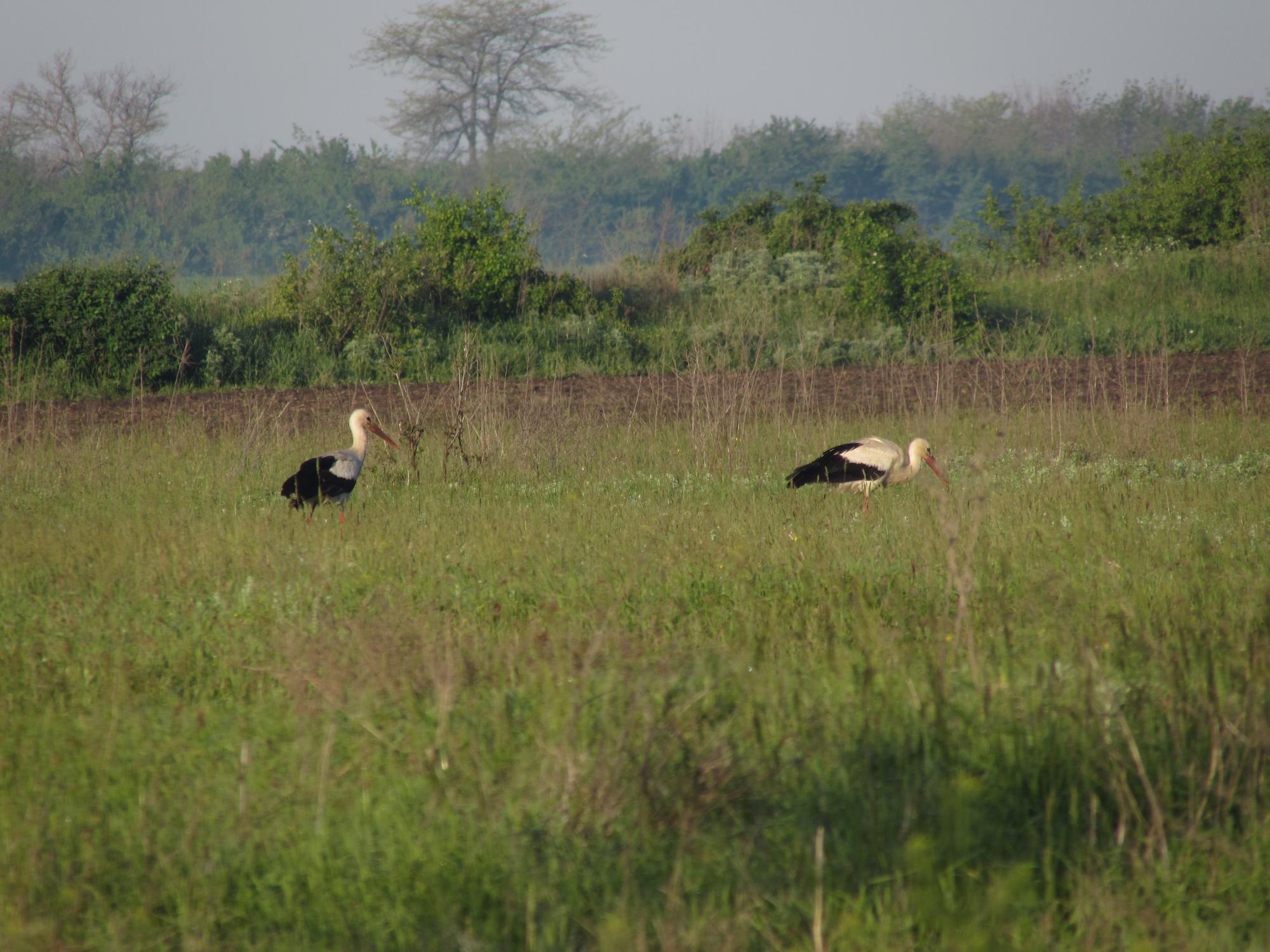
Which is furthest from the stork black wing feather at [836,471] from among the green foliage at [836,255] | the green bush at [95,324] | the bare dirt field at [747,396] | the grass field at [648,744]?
the green bush at [95,324]

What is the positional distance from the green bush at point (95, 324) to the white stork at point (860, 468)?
11269 millimetres

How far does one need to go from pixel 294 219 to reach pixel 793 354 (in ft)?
160

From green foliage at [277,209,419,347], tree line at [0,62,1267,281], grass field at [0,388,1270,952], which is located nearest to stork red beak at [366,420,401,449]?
grass field at [0,388,1270,952]

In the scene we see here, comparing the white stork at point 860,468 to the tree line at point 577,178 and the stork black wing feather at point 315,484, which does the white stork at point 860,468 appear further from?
the tree line at point 577,178

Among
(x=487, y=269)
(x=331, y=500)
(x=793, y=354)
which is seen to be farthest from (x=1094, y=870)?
(x=487, y=269)

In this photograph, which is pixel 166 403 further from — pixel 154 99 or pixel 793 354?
pixel 154 99

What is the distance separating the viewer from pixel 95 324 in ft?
Result: 53.1

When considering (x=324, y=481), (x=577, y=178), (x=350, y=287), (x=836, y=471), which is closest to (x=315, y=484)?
(x=324, y=481)

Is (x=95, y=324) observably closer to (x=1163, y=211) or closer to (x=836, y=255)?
(x=836, y=255)

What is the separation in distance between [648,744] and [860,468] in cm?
517

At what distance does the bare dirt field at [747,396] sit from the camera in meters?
10.6

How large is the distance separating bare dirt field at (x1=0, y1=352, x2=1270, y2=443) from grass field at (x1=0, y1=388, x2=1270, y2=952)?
4.12 metres

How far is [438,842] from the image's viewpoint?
293cm

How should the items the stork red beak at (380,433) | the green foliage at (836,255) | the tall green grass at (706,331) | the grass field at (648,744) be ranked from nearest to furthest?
1. the grass field at (648,744)
2. the stork red beak at (380,433)
3. the tall green grass at (706,331)
4. the green foliage at (836,255)
